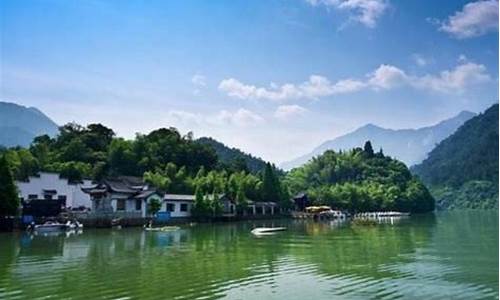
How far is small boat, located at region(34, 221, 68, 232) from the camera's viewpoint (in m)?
25.2

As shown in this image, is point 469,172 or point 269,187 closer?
point 269,187

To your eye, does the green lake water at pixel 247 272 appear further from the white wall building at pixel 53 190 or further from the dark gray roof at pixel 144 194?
the dark gray roof at pixel 144 194

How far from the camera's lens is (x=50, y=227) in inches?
1003

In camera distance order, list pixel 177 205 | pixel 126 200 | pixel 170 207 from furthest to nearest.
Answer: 1. pixel 177 205
2. pixel 170 207
3. pixel 126 200

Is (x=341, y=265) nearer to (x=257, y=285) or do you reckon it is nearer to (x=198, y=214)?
(x=257, y=285)

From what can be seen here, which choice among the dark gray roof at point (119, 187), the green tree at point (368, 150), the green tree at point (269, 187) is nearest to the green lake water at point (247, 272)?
the dark gray roof at point (119, 187)

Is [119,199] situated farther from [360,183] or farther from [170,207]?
[360,183]

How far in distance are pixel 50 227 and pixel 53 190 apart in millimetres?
9303

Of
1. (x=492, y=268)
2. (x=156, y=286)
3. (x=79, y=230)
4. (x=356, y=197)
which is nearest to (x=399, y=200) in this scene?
(x=356, y=197)

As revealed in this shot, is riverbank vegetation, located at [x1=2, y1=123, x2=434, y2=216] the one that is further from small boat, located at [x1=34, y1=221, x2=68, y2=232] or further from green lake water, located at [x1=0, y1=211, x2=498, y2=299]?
green lake water, located at [x1=0, y1=211, x2=498, y2=299]

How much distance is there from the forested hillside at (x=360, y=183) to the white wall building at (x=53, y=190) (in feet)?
98.6

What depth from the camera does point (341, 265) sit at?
12719 mm

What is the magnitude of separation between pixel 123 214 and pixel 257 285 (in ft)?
76.2

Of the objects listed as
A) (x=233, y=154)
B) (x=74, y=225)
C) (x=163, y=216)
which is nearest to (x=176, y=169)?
(x=163, y=216)
